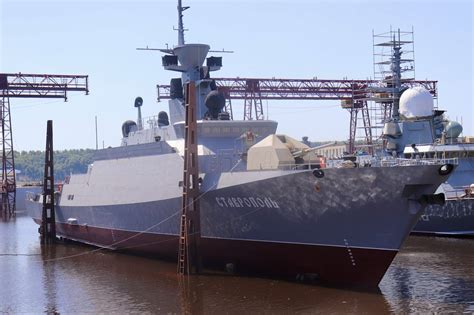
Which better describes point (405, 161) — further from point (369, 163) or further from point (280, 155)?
point (280, 155)

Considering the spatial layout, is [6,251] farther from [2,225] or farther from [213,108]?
[2,225]

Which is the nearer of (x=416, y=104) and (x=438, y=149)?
(x=438, y=149)

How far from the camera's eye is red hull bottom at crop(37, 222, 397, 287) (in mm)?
18484

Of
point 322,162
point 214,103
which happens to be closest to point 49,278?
point 214,103

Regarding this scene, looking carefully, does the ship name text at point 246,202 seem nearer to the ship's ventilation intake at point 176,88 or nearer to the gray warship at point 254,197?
the gray warship at point 254,197

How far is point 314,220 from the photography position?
18.9 meters

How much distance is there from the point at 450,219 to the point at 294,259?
562 inches

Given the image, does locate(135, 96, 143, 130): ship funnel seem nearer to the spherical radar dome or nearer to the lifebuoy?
the lifebuoy

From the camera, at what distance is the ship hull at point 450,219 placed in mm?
30359

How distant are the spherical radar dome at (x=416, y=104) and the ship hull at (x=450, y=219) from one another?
→ 7.28 meters

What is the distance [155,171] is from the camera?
81.1 ft

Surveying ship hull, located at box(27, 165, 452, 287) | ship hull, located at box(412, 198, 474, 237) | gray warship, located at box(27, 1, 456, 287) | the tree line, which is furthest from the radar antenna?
the tree line

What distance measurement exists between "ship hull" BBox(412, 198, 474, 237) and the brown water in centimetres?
388

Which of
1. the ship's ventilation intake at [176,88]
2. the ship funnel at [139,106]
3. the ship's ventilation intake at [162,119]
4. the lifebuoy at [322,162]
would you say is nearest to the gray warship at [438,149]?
the lifebuoy at [322,162]
